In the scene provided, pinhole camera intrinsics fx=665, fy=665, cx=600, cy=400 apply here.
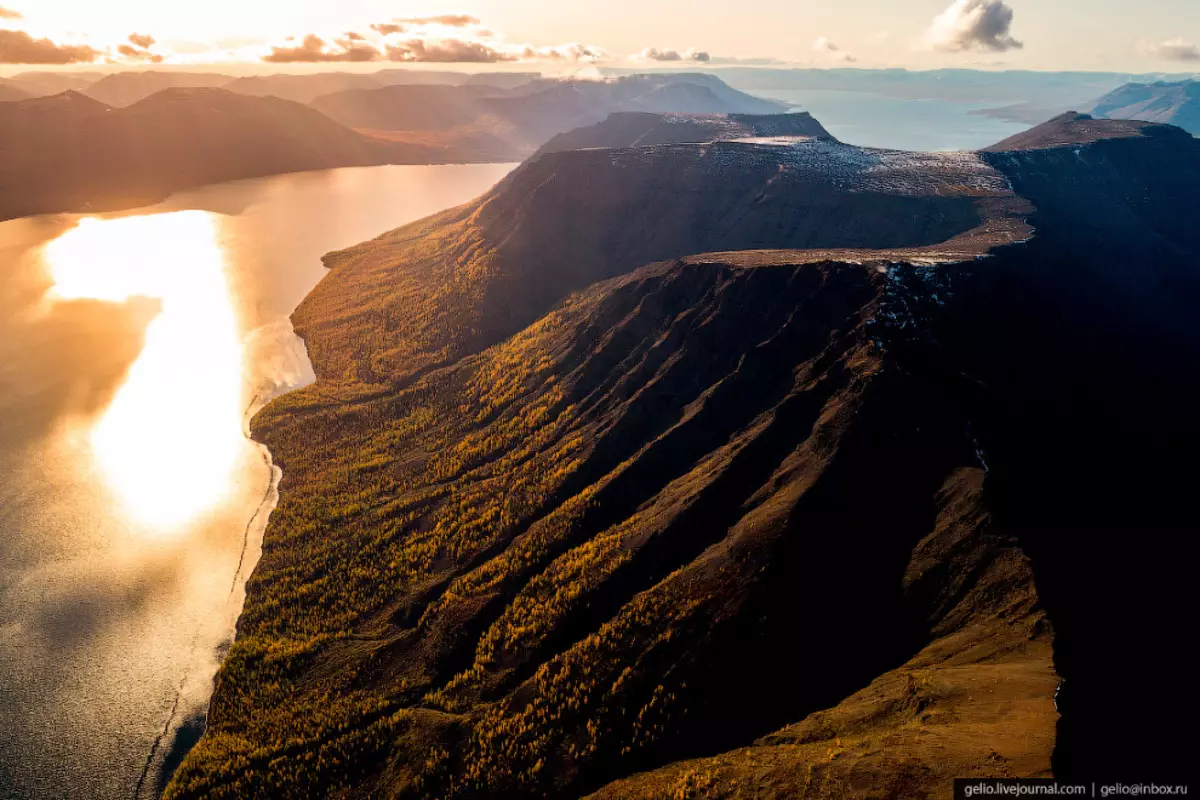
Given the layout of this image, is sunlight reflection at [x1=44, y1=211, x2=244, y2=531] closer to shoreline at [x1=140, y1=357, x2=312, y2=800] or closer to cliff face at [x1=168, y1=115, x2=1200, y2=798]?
shoreline at [x1=140, y1=357, x2=312, y2=800]

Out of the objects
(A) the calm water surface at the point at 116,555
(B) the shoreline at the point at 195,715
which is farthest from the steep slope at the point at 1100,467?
(A) the calm water surface at the point at 116,555

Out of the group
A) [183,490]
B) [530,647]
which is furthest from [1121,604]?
[183,490]

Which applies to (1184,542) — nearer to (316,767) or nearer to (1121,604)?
(1121,604)

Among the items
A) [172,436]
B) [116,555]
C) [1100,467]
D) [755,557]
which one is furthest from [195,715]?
[1100,467]

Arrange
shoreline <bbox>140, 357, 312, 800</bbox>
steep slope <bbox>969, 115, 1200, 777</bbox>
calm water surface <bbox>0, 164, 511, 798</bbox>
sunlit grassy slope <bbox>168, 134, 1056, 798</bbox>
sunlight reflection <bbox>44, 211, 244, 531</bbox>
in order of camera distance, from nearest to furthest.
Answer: steep slope <bbox>969, 115, 1200, 777</bbox>, sunlit grassy slope <bbox>168, 134, 1056, 798</bbox>, shoreline <bbox>140, 357, 312, 800</bbox>, calm water surface <bbox>0, 164, 511, 798</bbox>, sunlight reflection <bbox>44, 211, 244, 531</bbox>

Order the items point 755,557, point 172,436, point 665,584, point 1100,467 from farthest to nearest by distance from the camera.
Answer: point 172,436, point 1100,467, point 665,584, point 755,557

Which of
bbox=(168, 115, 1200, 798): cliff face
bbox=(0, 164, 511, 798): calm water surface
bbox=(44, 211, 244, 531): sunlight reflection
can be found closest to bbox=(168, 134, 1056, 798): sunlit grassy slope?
bbox=(168, 115, 1200, 798): cliff face

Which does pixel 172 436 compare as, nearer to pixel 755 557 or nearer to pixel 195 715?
pixel 195 715

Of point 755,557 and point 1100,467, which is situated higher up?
point 1100,467

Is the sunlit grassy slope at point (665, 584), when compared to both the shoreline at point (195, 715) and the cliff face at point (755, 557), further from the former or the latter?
the shoreline at point (195, 715)
